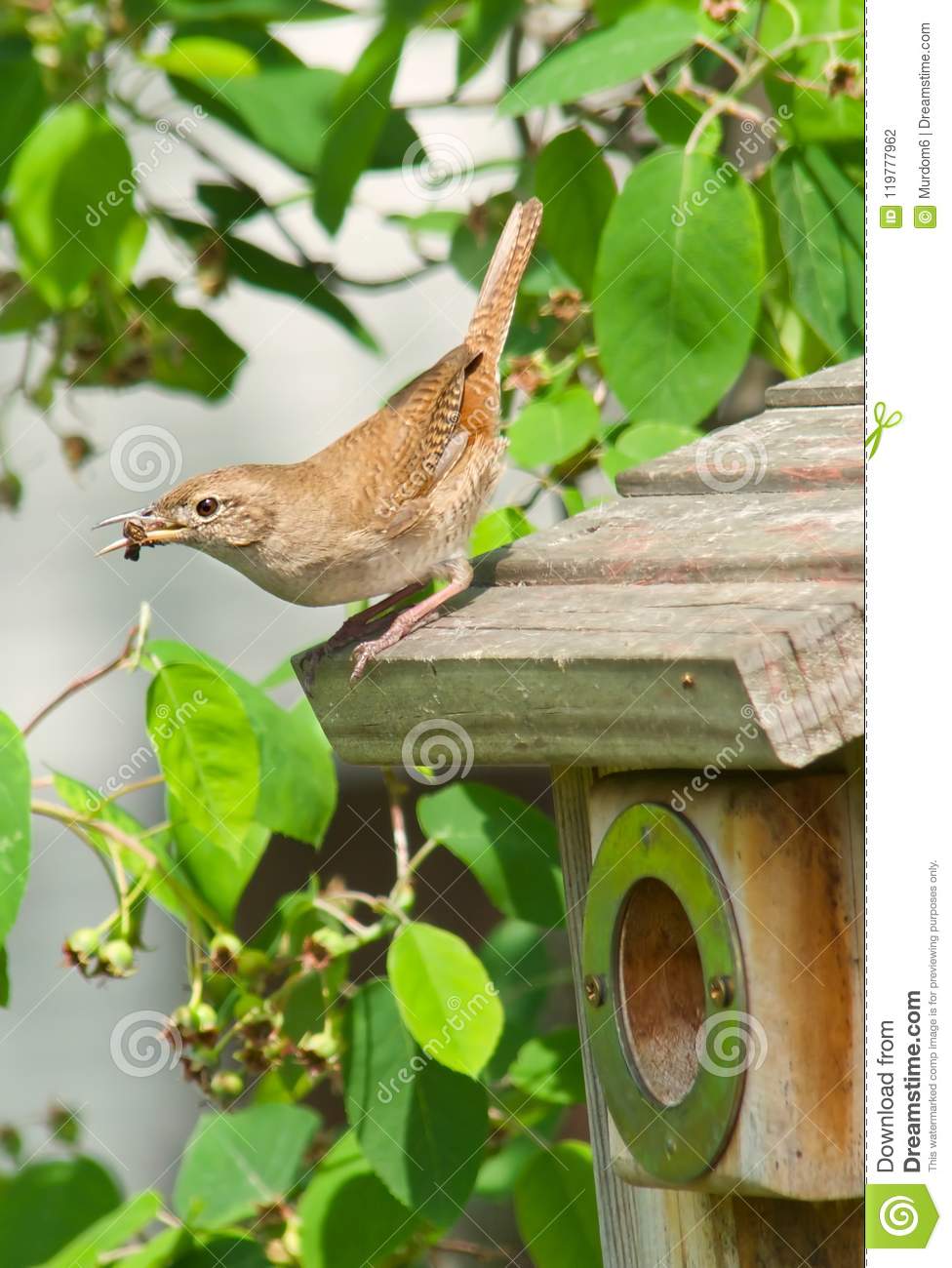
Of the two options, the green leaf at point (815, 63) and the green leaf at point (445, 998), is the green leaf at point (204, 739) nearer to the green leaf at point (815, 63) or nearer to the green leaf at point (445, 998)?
the green leaf at point (445, 998)

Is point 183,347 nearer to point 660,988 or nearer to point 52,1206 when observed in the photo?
point 52,1206

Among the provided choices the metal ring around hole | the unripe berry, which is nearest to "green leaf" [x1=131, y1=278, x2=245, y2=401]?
the unripe berry

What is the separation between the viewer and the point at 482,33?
8.74 feet

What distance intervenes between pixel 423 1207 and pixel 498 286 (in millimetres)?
1539

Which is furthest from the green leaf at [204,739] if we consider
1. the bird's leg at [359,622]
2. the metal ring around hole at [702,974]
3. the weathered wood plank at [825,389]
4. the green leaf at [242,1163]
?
the weathered wood plank at [825,389]

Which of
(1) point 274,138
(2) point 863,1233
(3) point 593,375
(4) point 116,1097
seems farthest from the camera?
(4) point 116,1097

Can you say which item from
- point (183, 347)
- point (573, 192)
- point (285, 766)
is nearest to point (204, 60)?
point (183, 347)

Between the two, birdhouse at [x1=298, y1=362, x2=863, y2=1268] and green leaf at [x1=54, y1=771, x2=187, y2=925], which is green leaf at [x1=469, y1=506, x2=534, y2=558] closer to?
birdhouse at [x1=298, y1=362, x2=863, y2=1268]

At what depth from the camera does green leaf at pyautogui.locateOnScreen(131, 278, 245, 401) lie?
3205 mm

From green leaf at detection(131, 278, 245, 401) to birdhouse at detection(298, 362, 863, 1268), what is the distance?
1351mm

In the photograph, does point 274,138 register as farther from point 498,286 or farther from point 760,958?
point 760,958

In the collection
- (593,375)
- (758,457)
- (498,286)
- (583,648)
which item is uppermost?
(498,286)

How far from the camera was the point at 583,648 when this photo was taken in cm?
165

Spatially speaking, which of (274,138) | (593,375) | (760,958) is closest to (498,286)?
(593,375)
